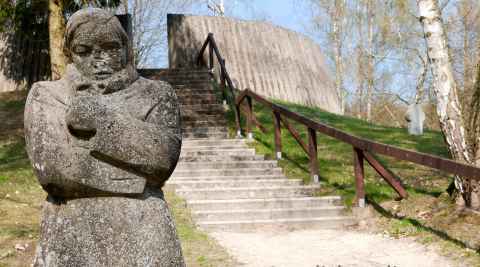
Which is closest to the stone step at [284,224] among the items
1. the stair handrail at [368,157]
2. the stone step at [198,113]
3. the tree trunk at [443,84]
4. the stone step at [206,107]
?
the stair handrail at [368,157]

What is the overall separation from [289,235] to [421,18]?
10.7ft

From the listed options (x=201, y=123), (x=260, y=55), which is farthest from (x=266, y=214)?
(x=260, y=55)

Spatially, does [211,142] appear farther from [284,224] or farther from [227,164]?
[284,224]

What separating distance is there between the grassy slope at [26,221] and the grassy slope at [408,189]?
2.26 meters

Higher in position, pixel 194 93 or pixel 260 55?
pixel 260 55

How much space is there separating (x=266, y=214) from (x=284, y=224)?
11.6 inches

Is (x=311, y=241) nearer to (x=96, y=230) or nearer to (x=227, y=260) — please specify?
(x=227, y=260)

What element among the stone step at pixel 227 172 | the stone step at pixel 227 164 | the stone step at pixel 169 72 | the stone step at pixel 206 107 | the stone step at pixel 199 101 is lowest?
the stone step at pixel 227 172

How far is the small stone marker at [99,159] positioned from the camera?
2441 mm

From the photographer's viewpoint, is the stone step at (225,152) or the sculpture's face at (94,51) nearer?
the sculpture's face at (94,51)

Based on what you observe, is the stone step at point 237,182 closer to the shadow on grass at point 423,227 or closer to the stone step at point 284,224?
the stone step at point 284,224

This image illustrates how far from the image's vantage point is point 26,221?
650cm

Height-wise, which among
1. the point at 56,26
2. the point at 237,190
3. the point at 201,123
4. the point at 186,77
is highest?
the point at 56,26

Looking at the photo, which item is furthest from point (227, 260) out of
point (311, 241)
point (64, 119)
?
point (64, 119)
